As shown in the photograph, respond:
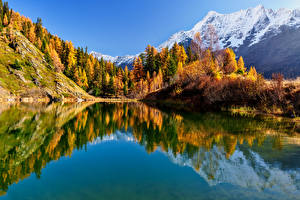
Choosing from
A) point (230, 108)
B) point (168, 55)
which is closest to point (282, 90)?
point (230, 108)

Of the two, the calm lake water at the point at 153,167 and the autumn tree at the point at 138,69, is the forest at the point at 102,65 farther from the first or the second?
the calm lake water at the point at 153,167

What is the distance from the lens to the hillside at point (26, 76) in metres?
57.5

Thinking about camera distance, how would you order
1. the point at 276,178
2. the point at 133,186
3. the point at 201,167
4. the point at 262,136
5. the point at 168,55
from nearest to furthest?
the point at 133,186 → the point at 276,178 → the point at 201,167 → the point at 262,136 → the point at 168,55

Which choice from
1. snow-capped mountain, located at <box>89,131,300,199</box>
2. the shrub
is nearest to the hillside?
the shrub

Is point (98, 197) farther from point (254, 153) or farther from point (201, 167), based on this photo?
point (254, 153)

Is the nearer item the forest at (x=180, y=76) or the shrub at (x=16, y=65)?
the forest at (x=180, y=76)

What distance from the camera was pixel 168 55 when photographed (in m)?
79.9

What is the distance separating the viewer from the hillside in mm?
57531

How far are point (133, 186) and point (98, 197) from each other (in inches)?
46.9

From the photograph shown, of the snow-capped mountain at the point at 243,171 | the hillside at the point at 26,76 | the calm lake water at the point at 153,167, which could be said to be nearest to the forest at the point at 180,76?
the hillside at the point at 26,76

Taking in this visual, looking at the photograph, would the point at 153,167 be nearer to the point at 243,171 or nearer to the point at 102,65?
the point at 243,171

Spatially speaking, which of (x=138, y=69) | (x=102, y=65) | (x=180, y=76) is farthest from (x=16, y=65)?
(x=180, y=76)

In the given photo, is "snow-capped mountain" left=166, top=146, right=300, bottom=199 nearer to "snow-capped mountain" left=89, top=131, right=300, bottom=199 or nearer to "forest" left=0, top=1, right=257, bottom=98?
"snow-capped mountain" left=89, top=131, right=300, bottom=199

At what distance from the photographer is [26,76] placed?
64.1m
